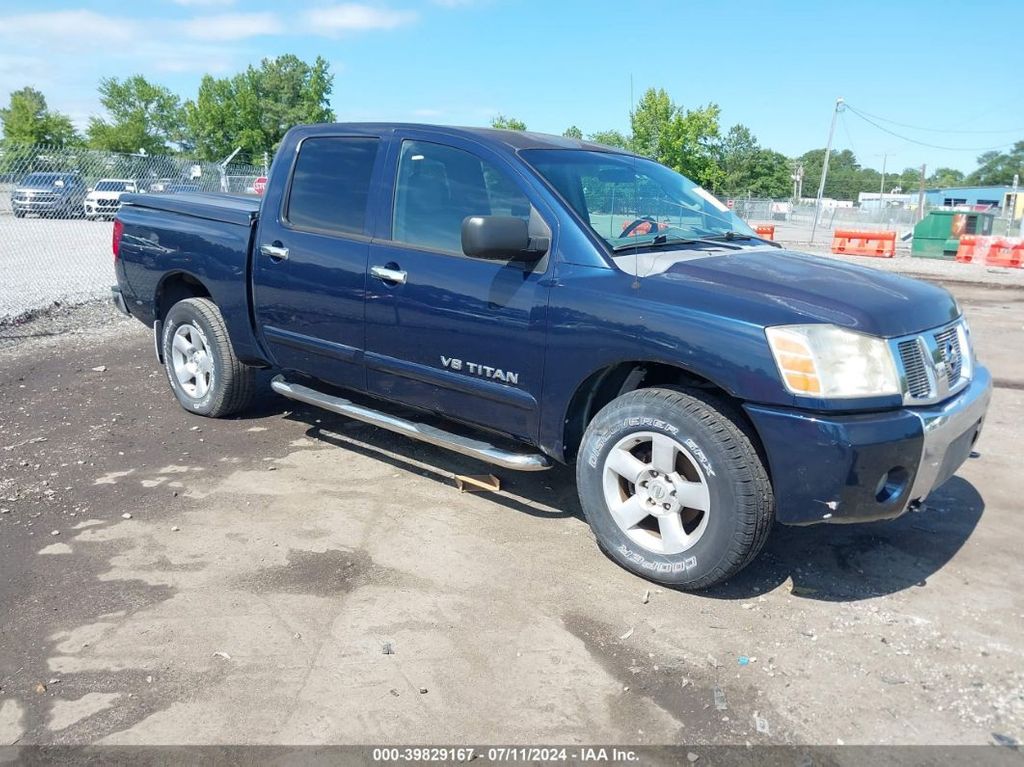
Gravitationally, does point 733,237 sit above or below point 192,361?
above

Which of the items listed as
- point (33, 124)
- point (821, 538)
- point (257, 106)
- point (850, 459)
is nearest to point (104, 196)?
point (821, 538)

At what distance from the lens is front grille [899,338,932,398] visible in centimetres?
322

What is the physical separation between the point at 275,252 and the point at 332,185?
0.54 metres

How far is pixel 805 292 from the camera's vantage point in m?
3.33

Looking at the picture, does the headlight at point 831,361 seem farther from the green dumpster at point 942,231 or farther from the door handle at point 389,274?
the green dumpster at point 942,231

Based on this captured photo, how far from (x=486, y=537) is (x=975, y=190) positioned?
8197 cm

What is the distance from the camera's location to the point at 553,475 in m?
5.01

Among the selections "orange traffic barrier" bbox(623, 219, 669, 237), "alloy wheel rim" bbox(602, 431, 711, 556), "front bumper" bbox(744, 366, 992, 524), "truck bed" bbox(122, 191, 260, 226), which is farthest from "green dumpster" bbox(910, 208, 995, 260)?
"alloy wheel rim" bbox(602, 431, 711, 556)

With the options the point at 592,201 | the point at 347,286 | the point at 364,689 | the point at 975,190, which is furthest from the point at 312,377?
the point at 975,190

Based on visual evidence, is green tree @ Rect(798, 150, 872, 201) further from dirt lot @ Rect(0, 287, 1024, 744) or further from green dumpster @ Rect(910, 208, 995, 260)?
dirt lot @ Rect(0, 287, 1024, 744)

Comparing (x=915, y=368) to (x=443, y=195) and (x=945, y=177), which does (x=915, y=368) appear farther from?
(x=945, y=177)

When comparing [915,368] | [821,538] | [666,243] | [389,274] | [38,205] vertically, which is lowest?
[821,538]

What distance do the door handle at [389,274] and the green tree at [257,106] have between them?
67891 mm

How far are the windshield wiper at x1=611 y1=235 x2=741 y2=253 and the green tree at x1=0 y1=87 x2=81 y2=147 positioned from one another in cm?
6276
